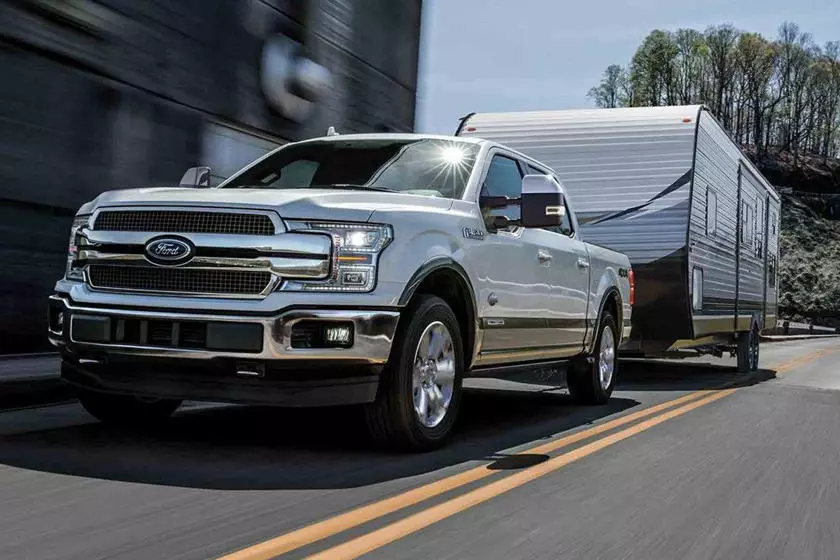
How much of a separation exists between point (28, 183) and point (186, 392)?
5.07 metres

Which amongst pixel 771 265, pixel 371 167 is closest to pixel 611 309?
pixel 371 167

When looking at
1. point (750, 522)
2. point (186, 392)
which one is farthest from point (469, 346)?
point (750, 522)

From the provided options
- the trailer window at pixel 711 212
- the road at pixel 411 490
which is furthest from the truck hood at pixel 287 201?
the trailer window at pixel 711 212

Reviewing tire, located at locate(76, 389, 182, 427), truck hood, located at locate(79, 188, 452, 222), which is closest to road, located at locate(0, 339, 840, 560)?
tire, located at locate(76, 389, 182, 427)

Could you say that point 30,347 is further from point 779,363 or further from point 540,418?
point 779,363

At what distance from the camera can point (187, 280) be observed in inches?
213

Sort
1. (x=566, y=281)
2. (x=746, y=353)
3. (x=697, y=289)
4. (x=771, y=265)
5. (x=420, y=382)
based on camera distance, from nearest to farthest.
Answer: (x=420, y=382) → (x=566, y=281) → (x=697, y=289) → (x=746, y=353) → (x=771, y=265)

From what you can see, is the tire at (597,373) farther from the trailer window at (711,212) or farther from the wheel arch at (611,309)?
the trailer window at (711,212)

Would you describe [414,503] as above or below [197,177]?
below

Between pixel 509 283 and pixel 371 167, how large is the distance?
4.03 ft

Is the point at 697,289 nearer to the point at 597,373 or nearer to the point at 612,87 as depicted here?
the point at 597,373

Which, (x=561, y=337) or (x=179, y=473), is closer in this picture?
(x=179, y=473)

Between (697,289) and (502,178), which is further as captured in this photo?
(697,289)

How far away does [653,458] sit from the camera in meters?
6.25
